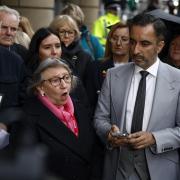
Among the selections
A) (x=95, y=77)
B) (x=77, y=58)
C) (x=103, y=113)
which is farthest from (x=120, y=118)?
(x=77, y=58)

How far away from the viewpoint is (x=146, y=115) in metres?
3.83

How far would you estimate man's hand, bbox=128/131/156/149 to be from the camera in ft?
11.9

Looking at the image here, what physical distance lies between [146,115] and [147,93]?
163 millimetres

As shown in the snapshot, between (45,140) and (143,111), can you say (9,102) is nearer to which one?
(45,140)

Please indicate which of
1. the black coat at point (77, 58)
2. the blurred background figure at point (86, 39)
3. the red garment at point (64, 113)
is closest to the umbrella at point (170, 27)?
the black coat at point (77, 58)

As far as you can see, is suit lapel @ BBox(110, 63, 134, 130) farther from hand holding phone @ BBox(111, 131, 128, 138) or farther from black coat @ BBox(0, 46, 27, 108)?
black coat @ BBox(0, 46, 27, 108)

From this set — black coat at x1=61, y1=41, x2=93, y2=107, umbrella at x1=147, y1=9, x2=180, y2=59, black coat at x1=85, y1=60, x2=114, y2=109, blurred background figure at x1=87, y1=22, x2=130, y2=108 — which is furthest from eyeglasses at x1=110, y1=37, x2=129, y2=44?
umbrella at x1=147, y1=9, x2=180, y2=59

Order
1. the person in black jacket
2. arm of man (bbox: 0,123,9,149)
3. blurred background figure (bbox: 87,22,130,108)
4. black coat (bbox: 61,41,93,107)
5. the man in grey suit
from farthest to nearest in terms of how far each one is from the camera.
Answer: black coat (bbox: 61,41,93,107) < blurred background figure (bbox: 87,22,130,108) < the person in black jacket < the man in grey suit < arm of man (bbox: 0,123,9,149)

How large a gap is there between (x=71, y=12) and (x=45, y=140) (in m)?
4.32

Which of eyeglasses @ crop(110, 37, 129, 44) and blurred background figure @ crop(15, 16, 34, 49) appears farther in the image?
blurred background figure @ crop(15, 16, 34, 49)

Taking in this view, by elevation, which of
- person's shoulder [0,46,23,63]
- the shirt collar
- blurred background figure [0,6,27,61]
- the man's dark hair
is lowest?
person's shoulder [0,46,23,63]

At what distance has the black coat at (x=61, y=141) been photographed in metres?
3.66

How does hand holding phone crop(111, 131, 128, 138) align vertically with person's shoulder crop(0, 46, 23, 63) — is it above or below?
below

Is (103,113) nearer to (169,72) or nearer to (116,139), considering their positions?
(116,139)
